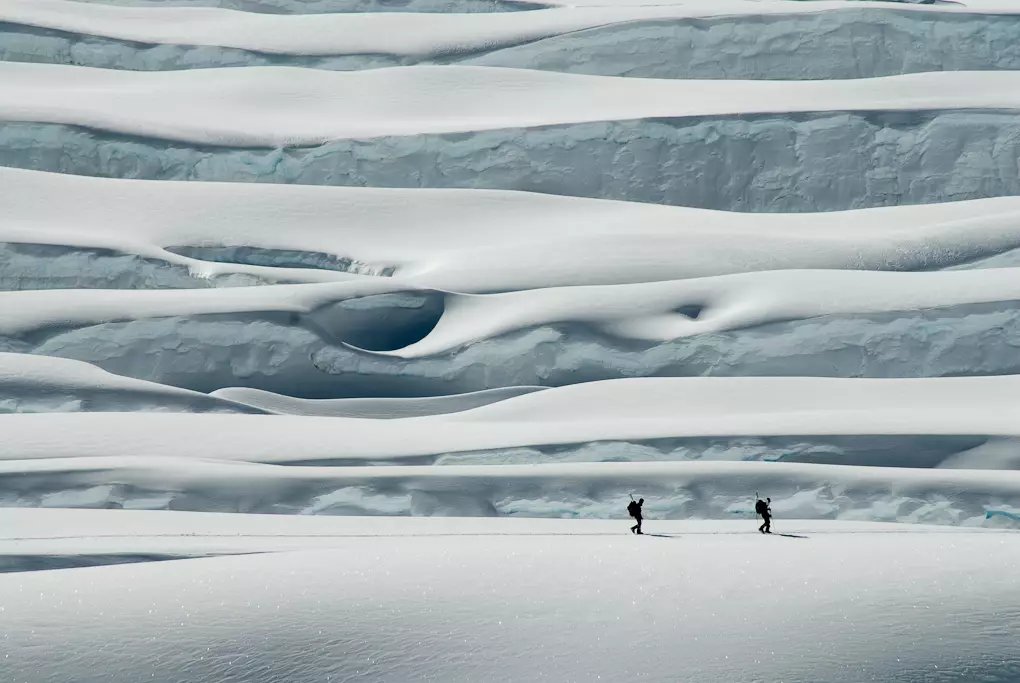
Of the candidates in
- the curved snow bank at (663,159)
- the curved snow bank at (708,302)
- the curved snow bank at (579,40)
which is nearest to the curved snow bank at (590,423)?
the curved snow bank at (708,302)

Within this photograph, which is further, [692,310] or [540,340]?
[692,310]

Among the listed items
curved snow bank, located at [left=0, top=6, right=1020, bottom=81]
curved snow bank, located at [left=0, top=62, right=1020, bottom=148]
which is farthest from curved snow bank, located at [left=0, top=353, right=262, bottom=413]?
curved snow bank, located at [left=0, top=6, right=1020, bottom=81]

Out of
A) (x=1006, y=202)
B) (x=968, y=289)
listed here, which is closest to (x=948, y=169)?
(x=1006, y=202)

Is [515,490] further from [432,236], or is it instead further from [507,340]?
[432,236]

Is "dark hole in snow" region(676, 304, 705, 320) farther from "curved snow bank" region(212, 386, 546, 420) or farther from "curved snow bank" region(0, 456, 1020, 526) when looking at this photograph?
"curved snow bank" region(0, 456, 1020, 526)

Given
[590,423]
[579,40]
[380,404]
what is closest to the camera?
[590,423]

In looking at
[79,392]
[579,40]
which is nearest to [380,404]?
[79,392]

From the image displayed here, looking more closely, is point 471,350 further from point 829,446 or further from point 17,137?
point 17,137
